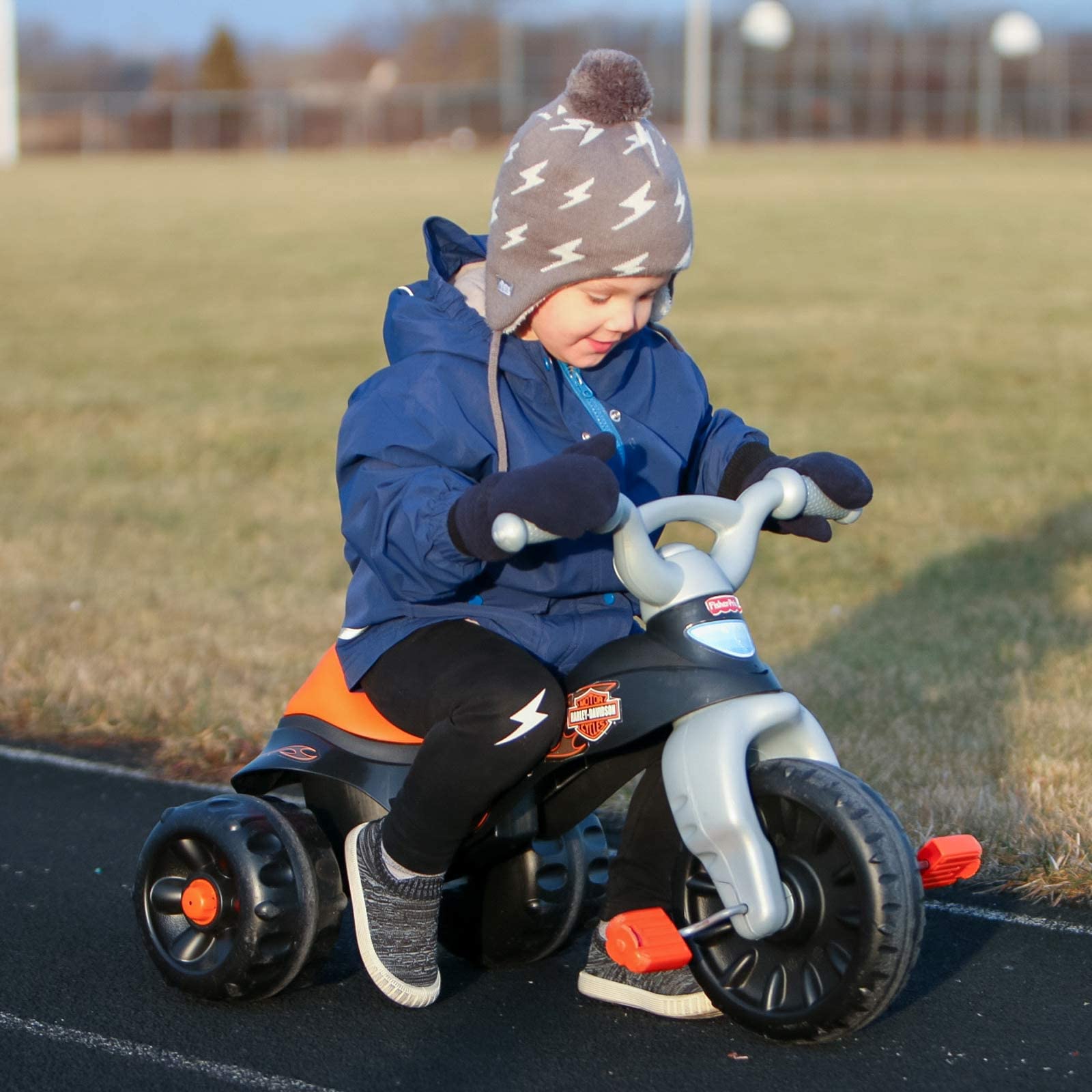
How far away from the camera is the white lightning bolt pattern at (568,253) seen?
3.09 metres

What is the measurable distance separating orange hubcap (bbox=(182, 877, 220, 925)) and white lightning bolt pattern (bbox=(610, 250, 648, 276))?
4.83ft

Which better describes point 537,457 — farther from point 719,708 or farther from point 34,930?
point 34,930

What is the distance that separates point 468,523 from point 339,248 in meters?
23.0

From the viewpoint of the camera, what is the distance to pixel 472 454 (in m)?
3.10

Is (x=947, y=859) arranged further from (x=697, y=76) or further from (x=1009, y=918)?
(x=697, y=76)

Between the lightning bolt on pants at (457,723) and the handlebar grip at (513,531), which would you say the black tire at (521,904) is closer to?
the lightning bolt on pants at (457,723)

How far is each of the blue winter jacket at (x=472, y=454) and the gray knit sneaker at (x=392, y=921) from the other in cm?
37

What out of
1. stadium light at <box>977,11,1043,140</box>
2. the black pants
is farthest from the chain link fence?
the black pants

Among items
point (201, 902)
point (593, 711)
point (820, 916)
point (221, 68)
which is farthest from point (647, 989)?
point (221, 68)

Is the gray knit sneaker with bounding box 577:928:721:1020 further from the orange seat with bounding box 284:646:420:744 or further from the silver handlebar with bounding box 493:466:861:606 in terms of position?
the silver handlebar with bounding box 493:466:861:606

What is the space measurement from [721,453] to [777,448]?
7528 mm

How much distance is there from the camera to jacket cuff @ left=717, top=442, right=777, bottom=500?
3.39m

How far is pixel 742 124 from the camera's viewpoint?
2224 inches

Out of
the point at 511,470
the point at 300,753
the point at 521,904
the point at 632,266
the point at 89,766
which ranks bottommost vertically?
the point at 89,766
